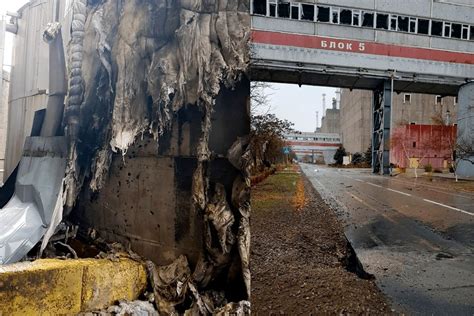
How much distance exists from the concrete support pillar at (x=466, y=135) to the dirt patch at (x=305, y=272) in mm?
15790

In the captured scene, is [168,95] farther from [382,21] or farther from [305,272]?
[382,21]

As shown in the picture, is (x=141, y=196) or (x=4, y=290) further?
(x=141, y=196)

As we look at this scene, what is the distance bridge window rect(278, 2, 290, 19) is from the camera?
5262 millimetres

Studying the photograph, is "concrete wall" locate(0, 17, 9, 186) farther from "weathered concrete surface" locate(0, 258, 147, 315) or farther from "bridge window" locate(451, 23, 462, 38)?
"bridge window" locate(451, 23, 462, 38)

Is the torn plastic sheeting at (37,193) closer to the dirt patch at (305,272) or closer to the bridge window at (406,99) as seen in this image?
the dirt patch at (305,272)

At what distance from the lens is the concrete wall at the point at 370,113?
38000 mm

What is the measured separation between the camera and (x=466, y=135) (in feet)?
58.7

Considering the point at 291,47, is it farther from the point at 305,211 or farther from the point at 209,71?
the point at 209,71

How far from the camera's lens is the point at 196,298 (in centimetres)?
147

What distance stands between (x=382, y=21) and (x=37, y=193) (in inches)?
317

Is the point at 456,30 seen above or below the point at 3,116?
above

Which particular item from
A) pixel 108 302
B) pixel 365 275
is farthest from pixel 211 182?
pixel 365 275

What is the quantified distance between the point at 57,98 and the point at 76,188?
511 mm

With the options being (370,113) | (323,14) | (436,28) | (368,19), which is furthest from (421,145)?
(323,14)
